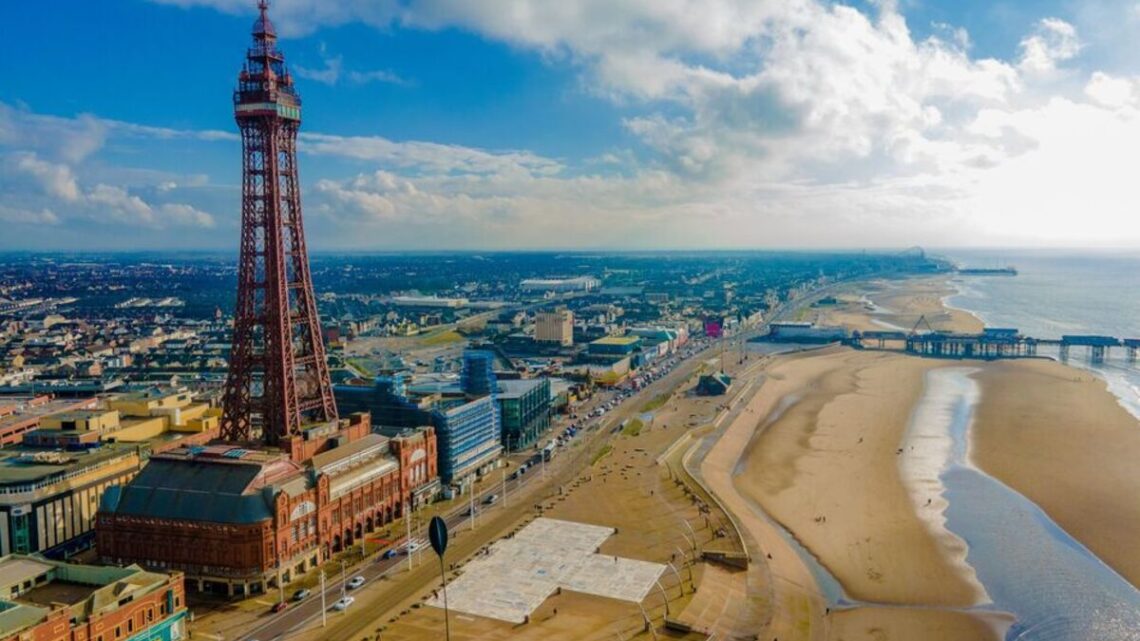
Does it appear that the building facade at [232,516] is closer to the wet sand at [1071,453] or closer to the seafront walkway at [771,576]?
the seafront walkway at [771,576]

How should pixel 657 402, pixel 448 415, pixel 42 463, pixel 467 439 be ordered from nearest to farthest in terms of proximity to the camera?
pixel 42 463, pixel 448 415, pixel 467 439, pixel 657 402

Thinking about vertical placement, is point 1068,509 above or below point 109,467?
below

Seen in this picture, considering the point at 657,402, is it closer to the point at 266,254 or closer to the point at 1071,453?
the point at 1071,453

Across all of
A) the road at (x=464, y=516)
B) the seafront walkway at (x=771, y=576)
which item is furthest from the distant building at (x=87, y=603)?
the seafront walkway at (x=771, y=576)

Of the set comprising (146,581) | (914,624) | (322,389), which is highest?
(322,389)

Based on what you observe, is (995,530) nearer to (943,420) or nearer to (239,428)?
(943,420)

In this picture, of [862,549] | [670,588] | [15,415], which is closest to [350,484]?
[670,588]

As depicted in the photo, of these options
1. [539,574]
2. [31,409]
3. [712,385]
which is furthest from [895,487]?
[31,409]

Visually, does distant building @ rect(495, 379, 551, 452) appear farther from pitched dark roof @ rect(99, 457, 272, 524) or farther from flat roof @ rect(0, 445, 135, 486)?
flat roof @ rect(0, 445, 135, 486)
